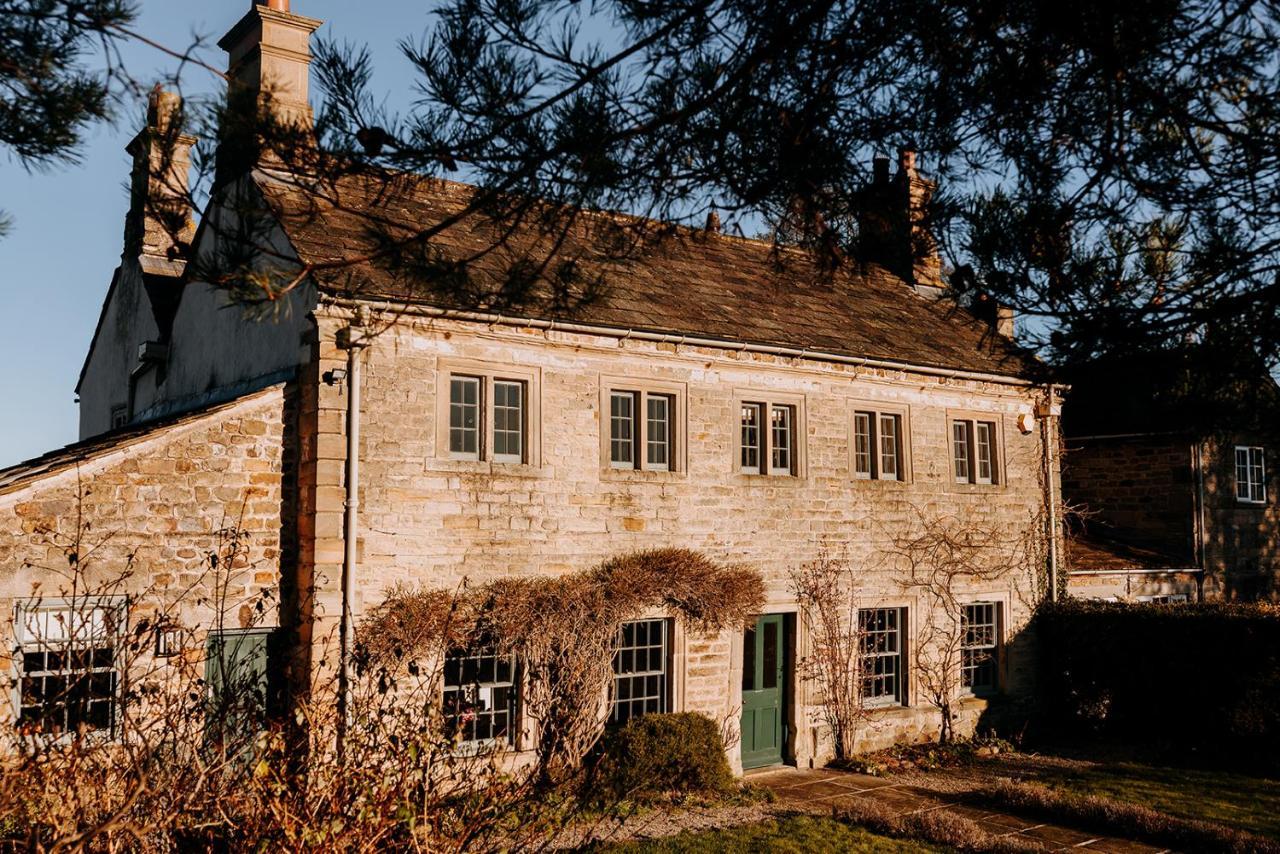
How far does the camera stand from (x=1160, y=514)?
22000 millimetres

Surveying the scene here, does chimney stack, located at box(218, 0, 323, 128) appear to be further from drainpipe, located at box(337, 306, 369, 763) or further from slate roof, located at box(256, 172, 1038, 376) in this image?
drainpipe, located at box(337, 306, 369, 763)

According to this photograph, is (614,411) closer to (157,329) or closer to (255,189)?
(157,329)

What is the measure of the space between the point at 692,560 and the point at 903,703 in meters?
4.98

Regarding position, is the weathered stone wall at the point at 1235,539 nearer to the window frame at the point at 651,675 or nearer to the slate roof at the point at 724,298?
the slate roof at the point at 724,298

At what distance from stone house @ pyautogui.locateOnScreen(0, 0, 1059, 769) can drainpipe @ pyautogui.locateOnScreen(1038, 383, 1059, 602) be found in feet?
0.17

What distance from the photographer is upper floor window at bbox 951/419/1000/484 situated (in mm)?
17922

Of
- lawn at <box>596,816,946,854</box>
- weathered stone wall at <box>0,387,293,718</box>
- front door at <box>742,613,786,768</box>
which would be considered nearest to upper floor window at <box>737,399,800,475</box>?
front door at <box>742,613,786,768</box>

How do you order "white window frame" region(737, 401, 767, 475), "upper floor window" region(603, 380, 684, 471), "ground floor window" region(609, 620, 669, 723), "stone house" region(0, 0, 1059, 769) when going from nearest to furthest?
"stone house" region(0, 0, 1059, 769) < "ground floor window" region(609, 620, 669, 723) < "upper floor window" region(603, 380, 684, 471) < "white window frame" region(737, 401, 767, 475)

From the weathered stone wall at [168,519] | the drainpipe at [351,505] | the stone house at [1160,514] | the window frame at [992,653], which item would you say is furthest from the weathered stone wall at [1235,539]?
the weathered stone wall at [168,519]

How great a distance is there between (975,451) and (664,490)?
6272 mm

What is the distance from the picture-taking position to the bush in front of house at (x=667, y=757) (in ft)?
41.3

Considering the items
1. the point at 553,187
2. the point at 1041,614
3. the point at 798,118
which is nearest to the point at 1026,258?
the point at 798,118

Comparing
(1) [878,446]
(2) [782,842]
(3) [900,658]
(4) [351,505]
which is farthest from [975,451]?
(4) [351,505]

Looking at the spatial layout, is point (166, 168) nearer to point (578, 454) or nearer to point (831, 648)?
point (578, 454)
